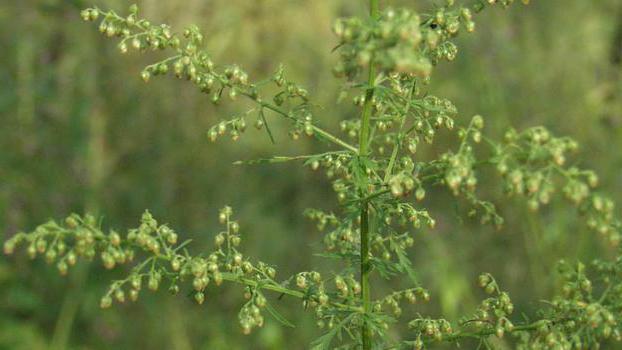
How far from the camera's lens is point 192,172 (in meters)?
8.12

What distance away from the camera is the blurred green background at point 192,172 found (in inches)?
273

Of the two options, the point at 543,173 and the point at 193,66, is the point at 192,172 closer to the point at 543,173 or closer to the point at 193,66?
the point at 193,66

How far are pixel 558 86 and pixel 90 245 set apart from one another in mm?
7331

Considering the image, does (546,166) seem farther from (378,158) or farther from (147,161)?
(147,161)

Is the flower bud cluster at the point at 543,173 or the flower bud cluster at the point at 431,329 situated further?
the flower bud cluster at the point at 431,329

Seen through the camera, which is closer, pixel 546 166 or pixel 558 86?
pixel 546 166

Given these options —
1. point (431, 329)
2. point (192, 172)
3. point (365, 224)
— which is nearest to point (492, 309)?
point (431, 329)

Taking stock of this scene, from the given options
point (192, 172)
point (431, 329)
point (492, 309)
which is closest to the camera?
point (431, 329)

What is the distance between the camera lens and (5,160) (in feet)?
23.8

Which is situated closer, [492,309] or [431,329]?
A: [431,329]

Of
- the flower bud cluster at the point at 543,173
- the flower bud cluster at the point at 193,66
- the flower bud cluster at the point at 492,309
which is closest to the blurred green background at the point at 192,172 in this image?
the flower bud cluster at the point at 492,309

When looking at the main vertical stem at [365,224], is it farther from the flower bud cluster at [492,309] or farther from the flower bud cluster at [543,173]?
the flower bud cluster at [543,173]

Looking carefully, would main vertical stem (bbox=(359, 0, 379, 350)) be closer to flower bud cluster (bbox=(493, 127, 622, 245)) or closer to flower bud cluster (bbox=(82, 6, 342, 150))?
flower bud cluster (bbox=(82, 6, 342, 150))

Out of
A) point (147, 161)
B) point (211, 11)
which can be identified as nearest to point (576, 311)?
point (147, 161)
